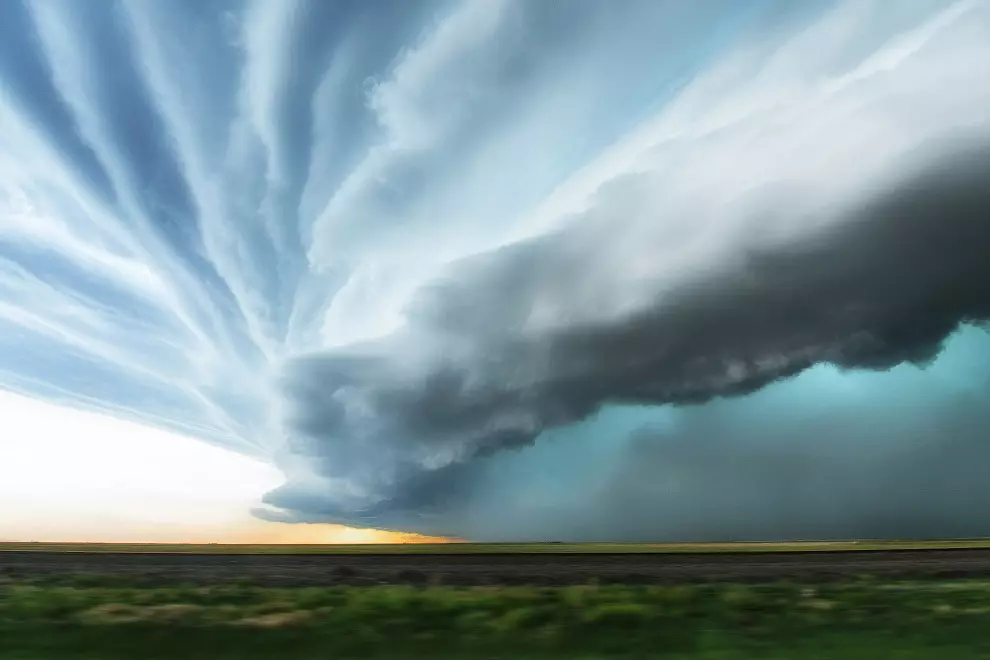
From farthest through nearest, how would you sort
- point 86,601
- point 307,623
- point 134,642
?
point 86,601 < point 307,623 < point 134,642

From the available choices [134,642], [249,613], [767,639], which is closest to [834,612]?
[767,639]

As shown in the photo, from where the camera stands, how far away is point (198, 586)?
29.9 m

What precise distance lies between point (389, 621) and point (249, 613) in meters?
4.77

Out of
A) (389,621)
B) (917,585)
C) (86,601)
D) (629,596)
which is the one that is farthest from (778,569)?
(86,601)

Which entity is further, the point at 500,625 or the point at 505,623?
the point at 505,623

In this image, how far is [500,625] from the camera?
57.6 feet

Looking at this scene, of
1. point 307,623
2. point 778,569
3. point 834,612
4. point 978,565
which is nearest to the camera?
point 307,623

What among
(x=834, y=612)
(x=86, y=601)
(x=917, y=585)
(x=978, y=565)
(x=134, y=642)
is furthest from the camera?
(x=978, y=565)

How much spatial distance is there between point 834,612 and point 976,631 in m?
3.68

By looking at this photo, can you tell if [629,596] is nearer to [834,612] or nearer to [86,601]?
[834,612]

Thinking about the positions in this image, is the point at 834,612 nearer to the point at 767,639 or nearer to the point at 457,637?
the point at 767,639

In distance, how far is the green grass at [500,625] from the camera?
586 inches

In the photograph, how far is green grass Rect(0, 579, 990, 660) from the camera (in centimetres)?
1488

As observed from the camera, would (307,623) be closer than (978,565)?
Yes
